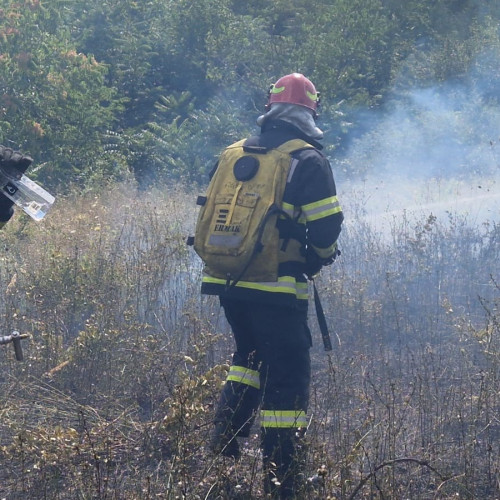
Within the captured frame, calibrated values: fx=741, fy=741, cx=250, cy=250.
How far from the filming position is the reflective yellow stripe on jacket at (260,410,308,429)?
11.9 ft

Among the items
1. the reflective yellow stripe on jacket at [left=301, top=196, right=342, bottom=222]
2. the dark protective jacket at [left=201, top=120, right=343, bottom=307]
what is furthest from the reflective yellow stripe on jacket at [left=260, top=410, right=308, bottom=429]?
the reflective yellow stripe on jacket at [left=301, top=196, right=342, bottom=222]

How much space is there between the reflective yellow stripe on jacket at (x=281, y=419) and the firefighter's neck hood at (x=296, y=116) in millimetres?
1462

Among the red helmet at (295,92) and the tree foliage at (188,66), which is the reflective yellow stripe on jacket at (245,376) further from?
the tree foliage at (188,66)

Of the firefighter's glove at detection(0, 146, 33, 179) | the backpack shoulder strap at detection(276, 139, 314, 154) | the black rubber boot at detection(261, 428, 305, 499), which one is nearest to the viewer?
the firefighter's glove at detection(0, 146, 33, 179)

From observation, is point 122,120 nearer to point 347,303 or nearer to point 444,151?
point 444,151

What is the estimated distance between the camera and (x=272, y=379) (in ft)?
12.2

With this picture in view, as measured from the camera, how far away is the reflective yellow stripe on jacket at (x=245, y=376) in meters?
3.88

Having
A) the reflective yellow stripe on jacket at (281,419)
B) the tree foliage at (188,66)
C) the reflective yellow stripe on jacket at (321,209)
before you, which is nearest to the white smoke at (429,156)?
the tree foliage at (188,66)

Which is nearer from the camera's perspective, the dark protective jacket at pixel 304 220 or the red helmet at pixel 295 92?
the dark protective jacket at pixel 304 220

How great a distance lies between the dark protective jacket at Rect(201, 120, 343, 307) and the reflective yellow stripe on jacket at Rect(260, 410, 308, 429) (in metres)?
0.53

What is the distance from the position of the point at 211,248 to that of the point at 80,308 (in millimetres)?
2237

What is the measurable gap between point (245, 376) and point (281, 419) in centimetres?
35

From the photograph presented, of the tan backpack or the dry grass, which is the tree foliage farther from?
the tan backpack

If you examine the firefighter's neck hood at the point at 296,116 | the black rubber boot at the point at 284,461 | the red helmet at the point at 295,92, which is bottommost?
the black rubber boot at the point at 284,461
